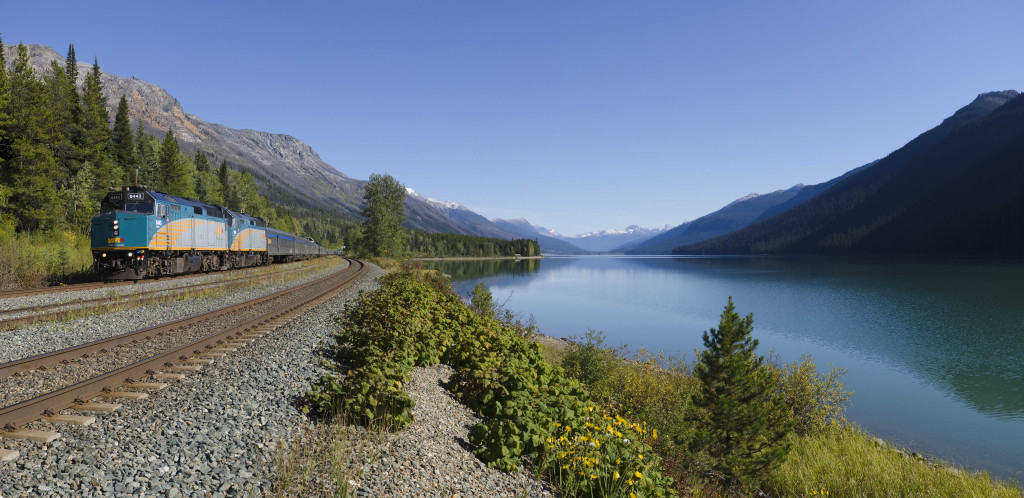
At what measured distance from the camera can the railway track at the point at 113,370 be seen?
233 inches

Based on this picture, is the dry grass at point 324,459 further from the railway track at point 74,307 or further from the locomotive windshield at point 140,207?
the locomotive windshield at point 140,207

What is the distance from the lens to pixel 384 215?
7975 cm

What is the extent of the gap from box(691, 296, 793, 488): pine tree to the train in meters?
27.3

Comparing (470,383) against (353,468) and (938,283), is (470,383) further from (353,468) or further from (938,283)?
(938,283)

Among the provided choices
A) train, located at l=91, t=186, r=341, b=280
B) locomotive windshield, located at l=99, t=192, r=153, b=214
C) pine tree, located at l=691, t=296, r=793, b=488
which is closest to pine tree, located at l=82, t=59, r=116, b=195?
train, located at l=91, t=186, r=341, b=280

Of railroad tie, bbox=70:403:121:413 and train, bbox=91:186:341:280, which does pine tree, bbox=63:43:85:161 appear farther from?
railroad tie, bbox=70:403:121:413

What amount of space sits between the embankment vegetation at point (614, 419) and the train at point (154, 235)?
15.8 meters

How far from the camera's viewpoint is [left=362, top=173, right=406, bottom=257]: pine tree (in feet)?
263

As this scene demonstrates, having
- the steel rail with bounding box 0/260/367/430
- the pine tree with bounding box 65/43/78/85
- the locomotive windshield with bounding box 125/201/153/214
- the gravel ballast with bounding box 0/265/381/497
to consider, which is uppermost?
the pine tree with bounding box 65/43/78/85

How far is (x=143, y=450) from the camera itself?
5.14 metres

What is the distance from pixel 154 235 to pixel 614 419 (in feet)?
88.3

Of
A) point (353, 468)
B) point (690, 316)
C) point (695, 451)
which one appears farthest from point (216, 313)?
point (690, 316)

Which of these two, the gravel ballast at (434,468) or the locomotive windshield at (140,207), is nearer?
the gravel ballast at (434,468)

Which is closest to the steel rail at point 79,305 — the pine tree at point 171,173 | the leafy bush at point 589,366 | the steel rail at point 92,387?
the steel rail at point 92,387
